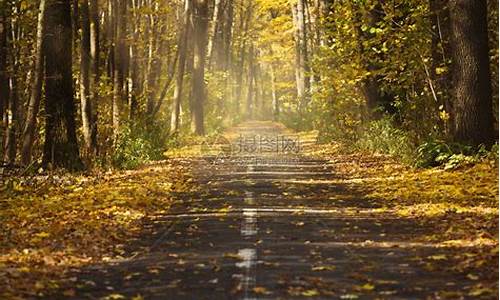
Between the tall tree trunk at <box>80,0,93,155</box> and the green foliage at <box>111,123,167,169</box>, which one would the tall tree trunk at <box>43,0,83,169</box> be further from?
the green foliage at <box>111,123,167,169</box>

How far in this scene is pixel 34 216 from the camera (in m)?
14.1

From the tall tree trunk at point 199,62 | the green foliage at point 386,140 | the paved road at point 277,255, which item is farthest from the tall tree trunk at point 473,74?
the tall tree trunk at point 199,62

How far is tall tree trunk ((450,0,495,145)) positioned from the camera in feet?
65.5

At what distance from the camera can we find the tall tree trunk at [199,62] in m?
42.5

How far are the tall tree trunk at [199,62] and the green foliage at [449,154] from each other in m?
23.1

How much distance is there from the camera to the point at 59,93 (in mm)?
21047

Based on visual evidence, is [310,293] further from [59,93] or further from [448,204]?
[59,93]

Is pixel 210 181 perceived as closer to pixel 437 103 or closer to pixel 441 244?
pixel 437 103

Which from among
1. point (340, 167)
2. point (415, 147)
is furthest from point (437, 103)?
point (340, 167)

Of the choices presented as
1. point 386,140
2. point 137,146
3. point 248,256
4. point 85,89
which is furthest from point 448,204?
point 137,146

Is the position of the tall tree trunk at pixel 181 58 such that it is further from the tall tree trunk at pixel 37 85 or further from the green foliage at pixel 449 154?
the green foliage at pixel 449 154

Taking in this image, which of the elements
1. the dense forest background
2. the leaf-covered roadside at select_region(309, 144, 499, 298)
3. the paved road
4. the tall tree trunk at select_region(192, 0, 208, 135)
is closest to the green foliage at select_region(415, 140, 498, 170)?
the dense forest background

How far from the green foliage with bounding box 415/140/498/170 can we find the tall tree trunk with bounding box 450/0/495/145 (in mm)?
296

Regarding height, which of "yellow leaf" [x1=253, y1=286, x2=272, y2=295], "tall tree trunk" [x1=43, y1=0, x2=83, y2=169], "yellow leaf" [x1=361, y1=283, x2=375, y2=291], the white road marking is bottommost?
"yellow leaf" [x1=361, y1=283, x2=375, y2=291]
